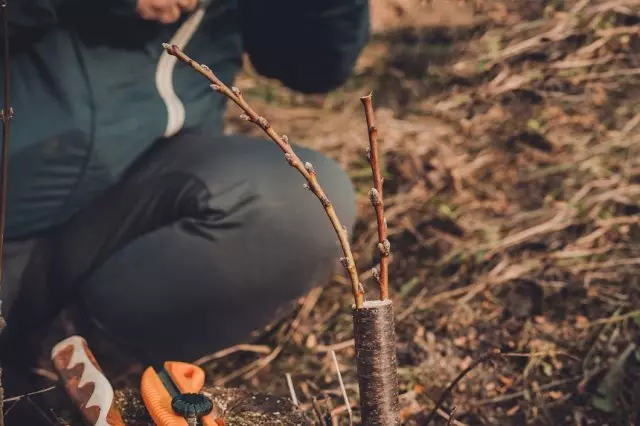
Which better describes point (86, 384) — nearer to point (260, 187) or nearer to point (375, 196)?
point (375, 196)

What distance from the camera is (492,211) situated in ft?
7.00

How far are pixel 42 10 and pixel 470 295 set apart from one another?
3.52 feet

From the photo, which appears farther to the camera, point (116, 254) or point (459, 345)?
point (459, 345)

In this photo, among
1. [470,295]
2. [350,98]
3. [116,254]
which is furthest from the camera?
[350,98]

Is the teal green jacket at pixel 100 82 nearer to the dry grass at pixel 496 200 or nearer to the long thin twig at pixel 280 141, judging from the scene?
the dry grass at pixel 496 200

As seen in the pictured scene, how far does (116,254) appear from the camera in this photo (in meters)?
1.52

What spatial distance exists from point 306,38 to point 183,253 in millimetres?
525

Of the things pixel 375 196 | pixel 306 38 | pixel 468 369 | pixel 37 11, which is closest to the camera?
pixel 375 196

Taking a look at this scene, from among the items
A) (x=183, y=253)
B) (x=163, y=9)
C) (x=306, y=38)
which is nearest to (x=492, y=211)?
(x=306, y=38)

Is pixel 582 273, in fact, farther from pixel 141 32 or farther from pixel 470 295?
pixel 141 32

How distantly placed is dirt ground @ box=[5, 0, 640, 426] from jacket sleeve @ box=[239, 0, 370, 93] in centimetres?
50

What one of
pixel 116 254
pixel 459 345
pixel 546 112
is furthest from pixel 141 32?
pixel 546 112

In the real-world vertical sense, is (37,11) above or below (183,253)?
above

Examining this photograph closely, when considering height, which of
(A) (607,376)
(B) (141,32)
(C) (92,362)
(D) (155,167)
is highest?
(B) (141,32)
